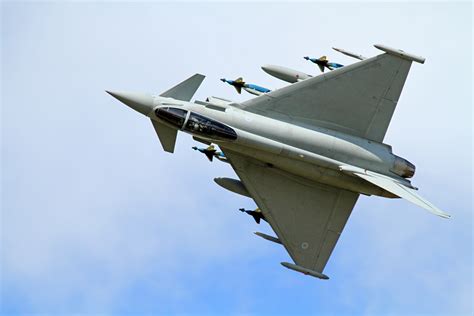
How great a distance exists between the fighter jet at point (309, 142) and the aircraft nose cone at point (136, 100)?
0.10 feet

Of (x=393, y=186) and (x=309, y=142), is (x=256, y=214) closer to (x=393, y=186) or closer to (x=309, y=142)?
(x=309, y=142)

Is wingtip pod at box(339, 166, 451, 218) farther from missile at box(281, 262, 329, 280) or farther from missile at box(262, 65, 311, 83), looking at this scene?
missile at box(281, 262, 329, 280)

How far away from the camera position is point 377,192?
33.1 meters

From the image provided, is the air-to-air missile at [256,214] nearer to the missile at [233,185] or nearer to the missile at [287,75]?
the missile at [233,185]

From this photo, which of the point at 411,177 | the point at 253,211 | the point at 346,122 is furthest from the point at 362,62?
the point at 253,211

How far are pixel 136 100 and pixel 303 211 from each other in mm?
7240

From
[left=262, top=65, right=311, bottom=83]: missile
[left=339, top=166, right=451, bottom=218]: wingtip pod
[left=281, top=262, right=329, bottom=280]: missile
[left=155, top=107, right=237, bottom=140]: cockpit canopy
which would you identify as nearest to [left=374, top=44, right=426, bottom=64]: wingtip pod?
[left=262, top=65, right=311, bottom=83]: missile

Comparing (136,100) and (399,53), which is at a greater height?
(399,53)

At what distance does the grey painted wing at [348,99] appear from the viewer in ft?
107

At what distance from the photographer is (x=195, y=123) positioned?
3080 cm

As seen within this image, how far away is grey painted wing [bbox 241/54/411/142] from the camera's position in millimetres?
32531

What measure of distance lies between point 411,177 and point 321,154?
3.37 m

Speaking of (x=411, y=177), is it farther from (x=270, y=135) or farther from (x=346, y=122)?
(x=270, y=135)

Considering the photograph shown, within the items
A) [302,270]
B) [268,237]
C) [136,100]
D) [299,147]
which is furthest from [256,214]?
[136,100]
